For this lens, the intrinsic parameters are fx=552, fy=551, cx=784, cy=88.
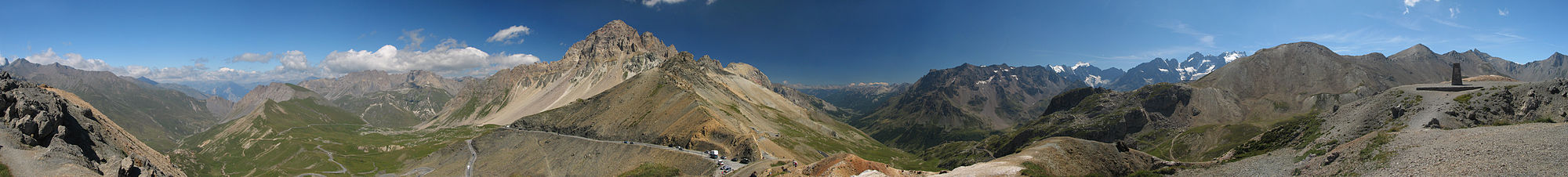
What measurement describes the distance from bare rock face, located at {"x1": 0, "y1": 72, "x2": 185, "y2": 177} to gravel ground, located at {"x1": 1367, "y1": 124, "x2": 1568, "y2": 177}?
13167 centimetres

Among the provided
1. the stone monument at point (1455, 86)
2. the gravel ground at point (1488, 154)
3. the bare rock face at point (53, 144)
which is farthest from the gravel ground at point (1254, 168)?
the bare rock face at point (53, 144)

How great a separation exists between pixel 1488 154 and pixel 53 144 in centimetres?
15900

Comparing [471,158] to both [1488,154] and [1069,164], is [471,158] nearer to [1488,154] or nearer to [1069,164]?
[1069,164]

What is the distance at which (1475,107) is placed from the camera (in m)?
73.8

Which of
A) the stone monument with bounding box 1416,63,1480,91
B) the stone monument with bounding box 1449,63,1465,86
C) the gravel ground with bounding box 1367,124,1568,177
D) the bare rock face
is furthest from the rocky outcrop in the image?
the stone monument with bounding box 1449,63,1465,86

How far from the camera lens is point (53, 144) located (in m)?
80.4

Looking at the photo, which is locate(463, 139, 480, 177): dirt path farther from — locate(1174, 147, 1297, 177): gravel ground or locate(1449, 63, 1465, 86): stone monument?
locate(1449, 63, 1465, 86): stone monument

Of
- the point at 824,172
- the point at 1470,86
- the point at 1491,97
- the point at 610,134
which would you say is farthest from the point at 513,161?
the point at 1470,86

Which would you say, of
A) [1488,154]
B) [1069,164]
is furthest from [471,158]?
[1488,154]

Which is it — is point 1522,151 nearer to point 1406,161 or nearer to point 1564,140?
point 1564,140

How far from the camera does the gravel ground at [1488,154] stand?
32.5m

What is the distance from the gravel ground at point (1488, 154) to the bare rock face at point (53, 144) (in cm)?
13167

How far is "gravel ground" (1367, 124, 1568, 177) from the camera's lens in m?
32.5

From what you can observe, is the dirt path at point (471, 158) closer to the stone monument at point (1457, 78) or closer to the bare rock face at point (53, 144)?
the bare rock face at point (53, 144)
